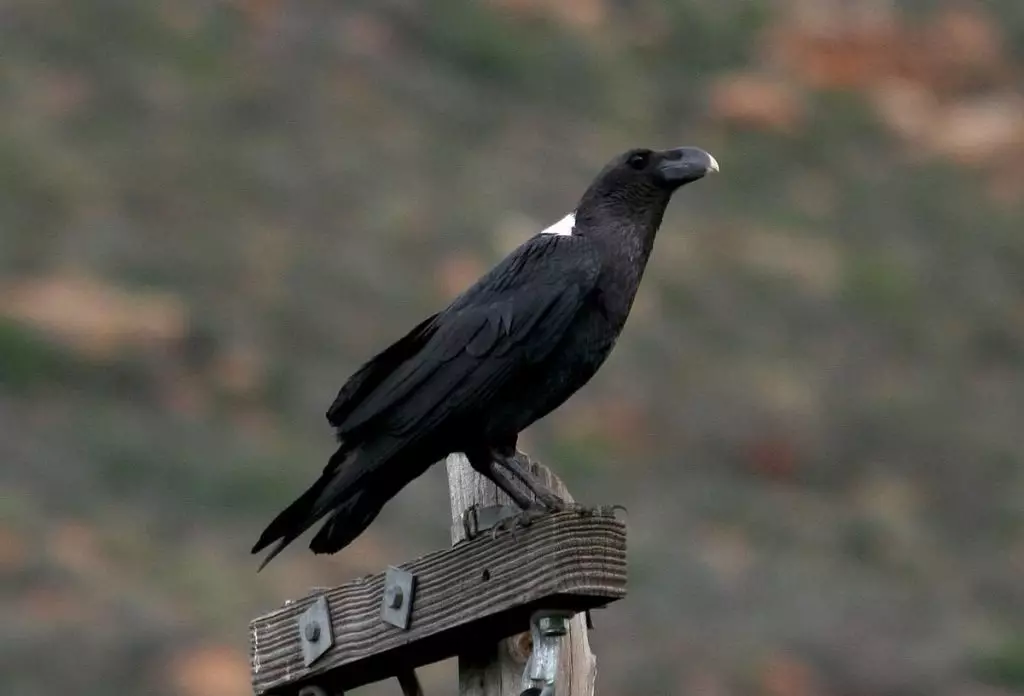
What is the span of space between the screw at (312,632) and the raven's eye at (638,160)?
2.09 metres

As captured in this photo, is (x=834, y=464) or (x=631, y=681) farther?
(x=834, y=464)

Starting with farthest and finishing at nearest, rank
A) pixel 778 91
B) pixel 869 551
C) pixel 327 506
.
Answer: pixel 778 91
pixel 869 551
pixel 327 506

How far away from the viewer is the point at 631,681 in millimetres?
11727

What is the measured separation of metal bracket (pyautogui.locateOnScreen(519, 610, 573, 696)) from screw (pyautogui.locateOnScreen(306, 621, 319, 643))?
25.2 inches

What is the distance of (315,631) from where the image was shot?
14.5 ft

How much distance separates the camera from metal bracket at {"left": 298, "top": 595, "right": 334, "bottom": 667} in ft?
14.4

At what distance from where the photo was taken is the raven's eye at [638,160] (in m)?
6.00

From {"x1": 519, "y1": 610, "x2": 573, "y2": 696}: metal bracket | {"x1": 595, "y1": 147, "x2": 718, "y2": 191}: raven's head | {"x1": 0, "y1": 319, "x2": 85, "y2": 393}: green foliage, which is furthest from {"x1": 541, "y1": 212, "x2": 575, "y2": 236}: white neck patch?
{"x1": 0, "y1": 319, "x2": 85, "y2": 393}: green foliage

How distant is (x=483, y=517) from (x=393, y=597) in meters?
0.60

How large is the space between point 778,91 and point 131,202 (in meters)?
10.9

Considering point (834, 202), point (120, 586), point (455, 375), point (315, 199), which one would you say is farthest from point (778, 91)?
point (455, 375)

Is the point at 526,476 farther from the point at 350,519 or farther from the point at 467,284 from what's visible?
the point at 467,284

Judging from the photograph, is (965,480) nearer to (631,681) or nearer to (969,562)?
(969,562)

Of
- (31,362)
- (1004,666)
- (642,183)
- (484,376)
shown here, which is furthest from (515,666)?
(31,362)
